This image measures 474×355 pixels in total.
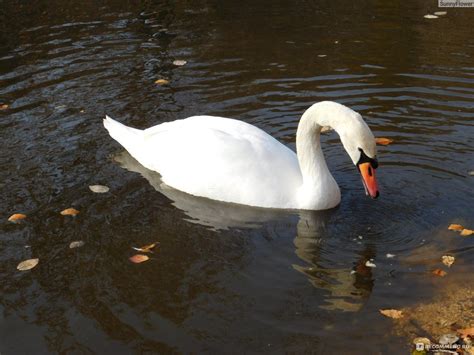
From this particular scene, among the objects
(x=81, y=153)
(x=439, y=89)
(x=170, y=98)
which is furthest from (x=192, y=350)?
(x=439, y=89)

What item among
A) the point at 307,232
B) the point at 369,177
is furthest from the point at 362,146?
the point at 307,232

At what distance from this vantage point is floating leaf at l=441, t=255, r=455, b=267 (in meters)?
6.46

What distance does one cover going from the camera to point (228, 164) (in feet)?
25.4

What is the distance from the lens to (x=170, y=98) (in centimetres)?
1055

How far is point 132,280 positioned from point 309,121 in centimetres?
238

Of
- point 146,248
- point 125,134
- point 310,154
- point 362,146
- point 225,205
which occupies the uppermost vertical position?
point 362,146

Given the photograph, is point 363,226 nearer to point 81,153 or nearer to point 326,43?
point 81,153

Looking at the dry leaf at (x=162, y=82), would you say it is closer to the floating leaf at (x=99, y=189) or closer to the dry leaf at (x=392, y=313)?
the floating leaf at (x=99, y=189)

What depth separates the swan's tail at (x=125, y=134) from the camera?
8852mm

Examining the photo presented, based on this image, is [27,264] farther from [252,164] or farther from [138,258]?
[252,164]

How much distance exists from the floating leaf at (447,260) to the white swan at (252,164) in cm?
141

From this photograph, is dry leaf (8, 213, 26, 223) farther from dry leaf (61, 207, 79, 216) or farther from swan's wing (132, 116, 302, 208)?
swan's wing (132, 116, 302, 208)

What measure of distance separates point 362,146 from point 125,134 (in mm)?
3320

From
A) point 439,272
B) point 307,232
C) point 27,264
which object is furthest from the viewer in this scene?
point 307,232
